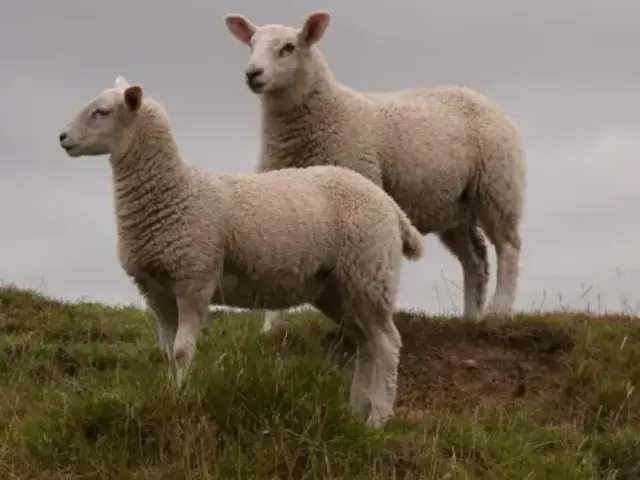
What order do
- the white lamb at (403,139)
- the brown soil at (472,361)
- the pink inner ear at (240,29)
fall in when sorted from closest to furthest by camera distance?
1. the brown soil at (472,361)
2. the white lamb at (403,139)
3. the pink inner ear at (240,29)

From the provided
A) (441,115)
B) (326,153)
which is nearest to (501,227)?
(441,115)

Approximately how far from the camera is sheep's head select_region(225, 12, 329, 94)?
30.4ft

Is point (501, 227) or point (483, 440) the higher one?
point (501, 227)

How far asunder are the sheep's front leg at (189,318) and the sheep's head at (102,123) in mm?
1019

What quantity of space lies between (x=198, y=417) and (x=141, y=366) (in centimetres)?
113

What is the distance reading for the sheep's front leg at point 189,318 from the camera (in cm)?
682

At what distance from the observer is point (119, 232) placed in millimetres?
7180

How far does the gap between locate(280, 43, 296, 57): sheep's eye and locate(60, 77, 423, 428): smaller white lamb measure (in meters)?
2.17

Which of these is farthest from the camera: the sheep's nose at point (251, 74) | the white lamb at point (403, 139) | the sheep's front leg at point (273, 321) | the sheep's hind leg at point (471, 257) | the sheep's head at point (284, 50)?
the sheep's hind leg at point (471, 257)

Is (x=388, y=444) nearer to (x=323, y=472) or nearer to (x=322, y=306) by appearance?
(x=323, y=472)

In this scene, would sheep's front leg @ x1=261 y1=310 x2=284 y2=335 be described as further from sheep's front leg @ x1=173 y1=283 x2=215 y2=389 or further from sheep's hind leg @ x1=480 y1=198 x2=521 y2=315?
sheep's front leg @ x1=173 y1=283 x2=215 y2=389

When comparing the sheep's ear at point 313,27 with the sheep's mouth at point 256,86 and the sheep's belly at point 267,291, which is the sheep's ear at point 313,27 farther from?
the sheep's belly at point 267,291

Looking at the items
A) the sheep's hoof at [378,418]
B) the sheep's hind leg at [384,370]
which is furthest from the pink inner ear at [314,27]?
the sheep's hoof at [378,418]

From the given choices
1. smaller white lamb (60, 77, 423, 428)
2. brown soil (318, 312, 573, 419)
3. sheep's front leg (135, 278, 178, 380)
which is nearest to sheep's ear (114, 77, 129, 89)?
smaller white lamb (60, 77, 423, 428)
